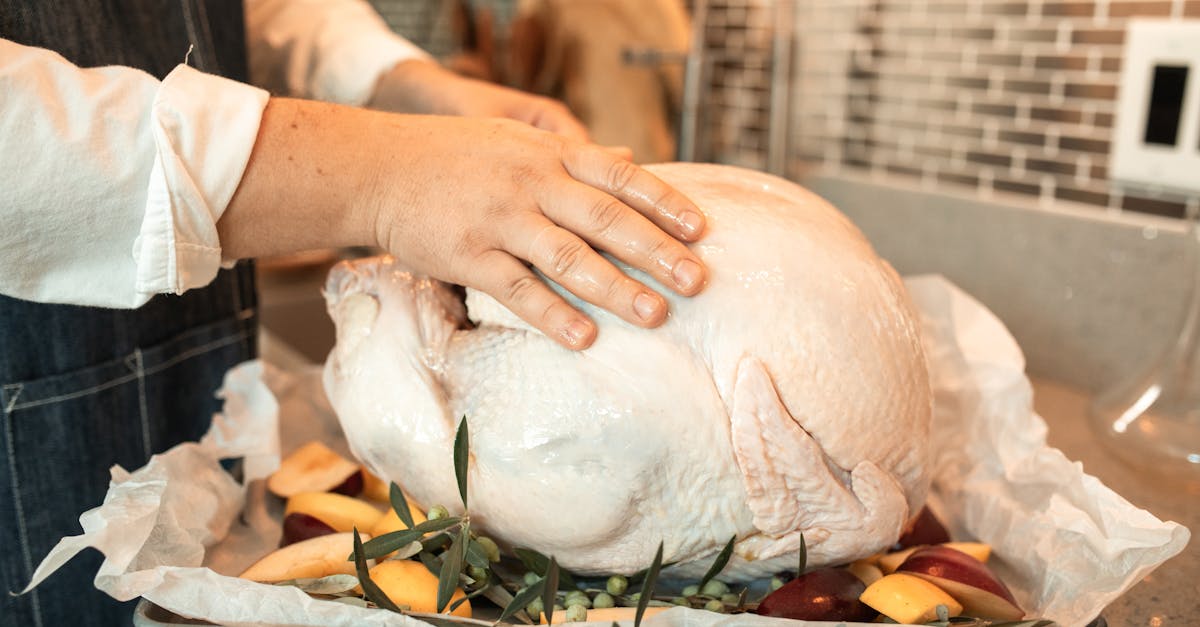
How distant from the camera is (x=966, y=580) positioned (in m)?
0.77

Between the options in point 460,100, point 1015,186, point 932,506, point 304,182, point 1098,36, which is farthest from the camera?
point 1015,186

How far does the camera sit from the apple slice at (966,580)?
2.40ft

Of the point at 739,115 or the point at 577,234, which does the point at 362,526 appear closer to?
the point at 577,234

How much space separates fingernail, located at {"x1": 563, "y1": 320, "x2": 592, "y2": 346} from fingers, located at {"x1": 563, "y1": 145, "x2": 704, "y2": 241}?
101 mm

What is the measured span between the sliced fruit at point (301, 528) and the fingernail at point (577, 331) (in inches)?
11.5

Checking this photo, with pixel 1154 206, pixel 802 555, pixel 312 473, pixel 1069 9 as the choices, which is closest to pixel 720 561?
pixel 802 555

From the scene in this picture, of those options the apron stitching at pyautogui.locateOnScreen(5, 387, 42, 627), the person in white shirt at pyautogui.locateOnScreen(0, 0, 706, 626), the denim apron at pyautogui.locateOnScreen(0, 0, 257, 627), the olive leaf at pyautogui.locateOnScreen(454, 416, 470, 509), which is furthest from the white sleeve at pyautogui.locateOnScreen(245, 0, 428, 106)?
the olive leaf at pyautogui.locateOnScreen(454, 416, 470, 509)

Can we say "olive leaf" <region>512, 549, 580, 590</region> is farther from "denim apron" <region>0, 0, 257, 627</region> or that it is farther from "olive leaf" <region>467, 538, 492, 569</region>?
"denim apron" <region>0, 0, 257, 627</region>

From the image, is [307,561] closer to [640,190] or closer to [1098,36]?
[640,190]

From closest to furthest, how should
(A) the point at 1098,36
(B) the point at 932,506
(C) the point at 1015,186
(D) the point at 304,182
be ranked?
(D) the point at 304,182 < (B) the point at 932,506 < (A) the point at 1098,36 < (C) the point at 1015,186

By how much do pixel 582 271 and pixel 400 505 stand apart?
0.25 m

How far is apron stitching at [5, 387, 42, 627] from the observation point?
0.89m

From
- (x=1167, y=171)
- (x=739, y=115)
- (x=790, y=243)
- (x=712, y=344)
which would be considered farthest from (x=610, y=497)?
(x=739, y=115)

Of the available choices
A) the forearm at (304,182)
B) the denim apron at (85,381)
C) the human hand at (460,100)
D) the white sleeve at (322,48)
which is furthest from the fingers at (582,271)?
the white sleeve at (322,48)
